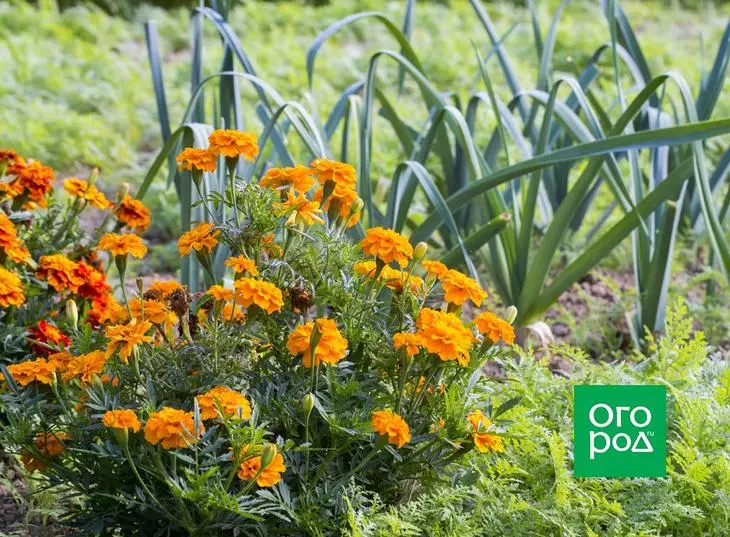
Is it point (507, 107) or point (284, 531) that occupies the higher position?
point (507, 107)

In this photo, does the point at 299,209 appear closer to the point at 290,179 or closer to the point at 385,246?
the point at 290,179

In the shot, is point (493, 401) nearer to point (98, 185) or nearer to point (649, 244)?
point (649, 244)

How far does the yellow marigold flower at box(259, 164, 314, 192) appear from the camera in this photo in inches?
69.7

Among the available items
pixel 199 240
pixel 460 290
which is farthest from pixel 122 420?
pixel 460 290

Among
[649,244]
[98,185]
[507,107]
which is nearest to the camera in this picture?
[649,244]

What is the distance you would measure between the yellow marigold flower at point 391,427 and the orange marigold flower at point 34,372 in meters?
0.53

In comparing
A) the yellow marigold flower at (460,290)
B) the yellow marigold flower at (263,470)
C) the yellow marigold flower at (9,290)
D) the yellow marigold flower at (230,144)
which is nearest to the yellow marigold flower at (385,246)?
the yellow marigold flower at (460,290)

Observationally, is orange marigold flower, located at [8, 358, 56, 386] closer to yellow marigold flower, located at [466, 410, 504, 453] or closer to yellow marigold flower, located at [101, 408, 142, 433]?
yellow marigold flower, located at [101, 408, 142, 433]

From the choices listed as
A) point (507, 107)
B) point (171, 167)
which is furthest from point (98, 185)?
point (507, 107)

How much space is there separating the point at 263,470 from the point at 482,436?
1.15ft

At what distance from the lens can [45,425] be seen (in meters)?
1.67

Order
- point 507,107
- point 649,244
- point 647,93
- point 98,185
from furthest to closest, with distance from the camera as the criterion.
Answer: point 98,185 → point 507,107 → point 649,244 → point 647,93

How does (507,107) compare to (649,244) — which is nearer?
(649,244)

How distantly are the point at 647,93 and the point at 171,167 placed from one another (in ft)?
3.73
